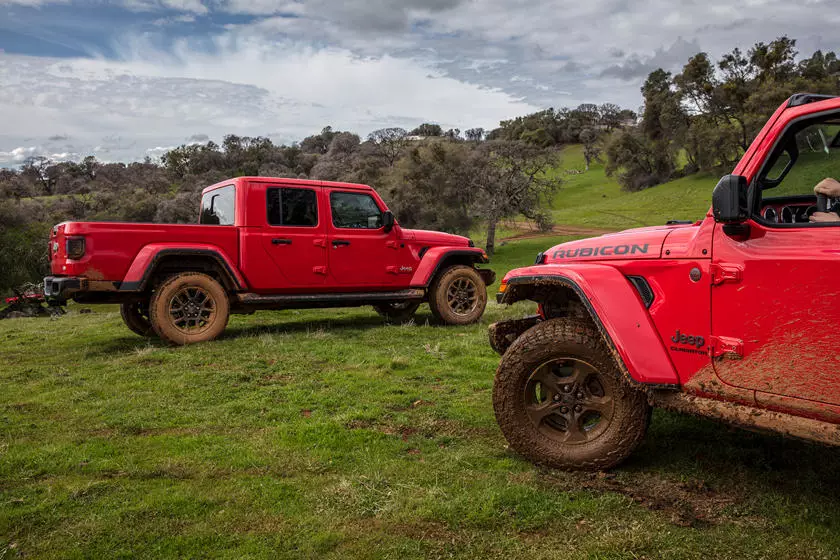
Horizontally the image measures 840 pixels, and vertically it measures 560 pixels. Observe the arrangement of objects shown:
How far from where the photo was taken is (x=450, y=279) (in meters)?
9.62

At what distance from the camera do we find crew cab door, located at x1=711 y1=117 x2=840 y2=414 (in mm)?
2881

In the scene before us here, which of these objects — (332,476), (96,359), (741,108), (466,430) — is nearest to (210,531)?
(332,476)

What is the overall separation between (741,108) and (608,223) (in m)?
15.3

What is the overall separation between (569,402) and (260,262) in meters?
5.44

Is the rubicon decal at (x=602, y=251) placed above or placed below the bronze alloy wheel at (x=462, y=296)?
above

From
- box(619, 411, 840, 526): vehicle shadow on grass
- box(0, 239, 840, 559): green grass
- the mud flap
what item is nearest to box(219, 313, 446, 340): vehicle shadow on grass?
box(0, 239, 840, 559): green grass

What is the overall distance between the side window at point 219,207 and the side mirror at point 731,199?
6706mm

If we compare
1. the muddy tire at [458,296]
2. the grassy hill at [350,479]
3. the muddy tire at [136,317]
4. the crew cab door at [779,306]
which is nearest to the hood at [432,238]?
the muddy tire at [458,296]

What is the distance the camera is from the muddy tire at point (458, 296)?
9547mm

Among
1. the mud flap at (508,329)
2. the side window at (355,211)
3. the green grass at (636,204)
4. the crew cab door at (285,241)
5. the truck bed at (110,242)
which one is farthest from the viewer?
the green grass at (636,204)

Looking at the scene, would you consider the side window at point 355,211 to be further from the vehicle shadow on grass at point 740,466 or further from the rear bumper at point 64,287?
the vehicle shadow on grass at point 740,466

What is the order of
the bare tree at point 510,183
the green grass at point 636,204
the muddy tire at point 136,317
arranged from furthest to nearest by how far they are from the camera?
the green grass at point 636,204, the bare tree at point 510,183, the muddy tire at point 136,317

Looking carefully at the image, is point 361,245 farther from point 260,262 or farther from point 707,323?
point 707,323

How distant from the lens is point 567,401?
3.86m
